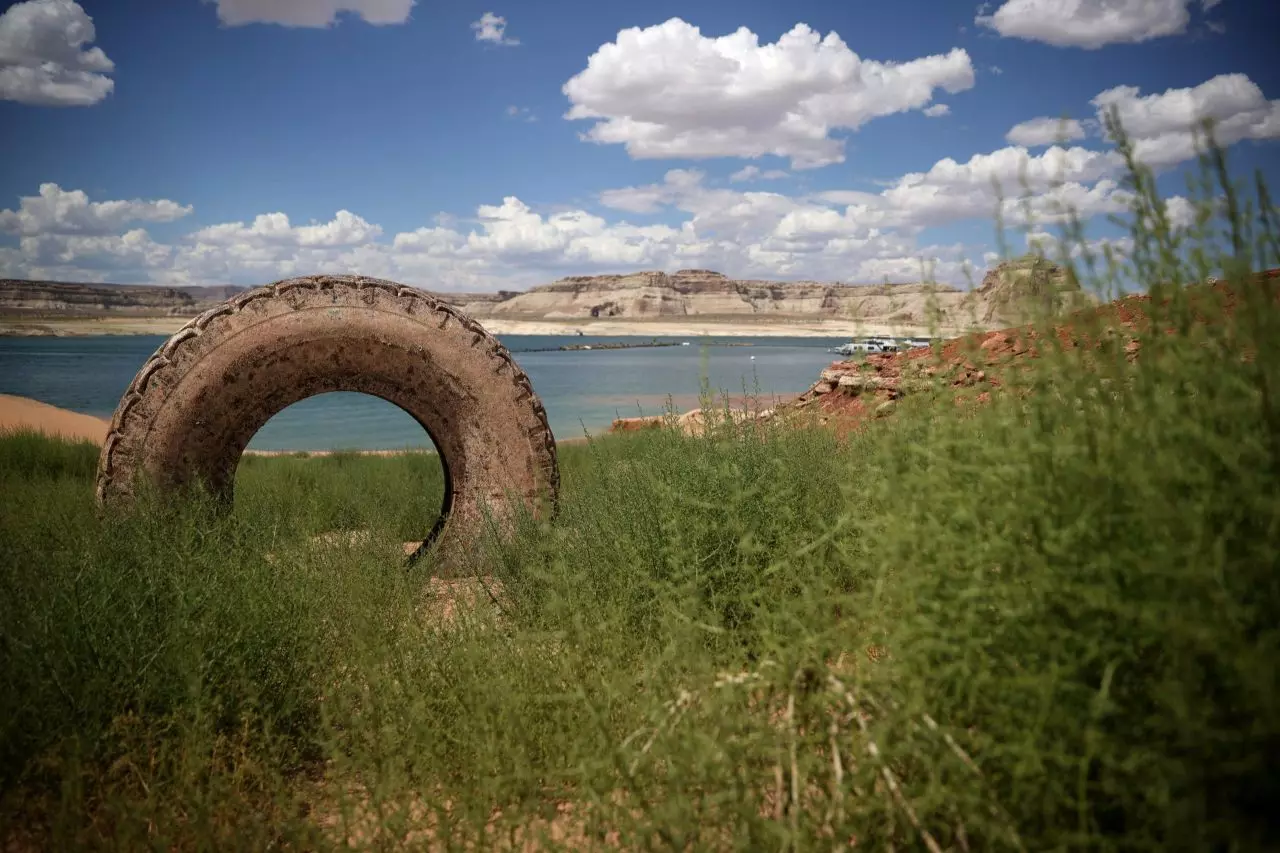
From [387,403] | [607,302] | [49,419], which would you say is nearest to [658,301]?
[607,302]

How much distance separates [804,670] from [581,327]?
5894 inches

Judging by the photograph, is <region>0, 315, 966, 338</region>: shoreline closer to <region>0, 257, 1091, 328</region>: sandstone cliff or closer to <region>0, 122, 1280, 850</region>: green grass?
<region>0, 257, 1091, 328</region>: sandstone cliff

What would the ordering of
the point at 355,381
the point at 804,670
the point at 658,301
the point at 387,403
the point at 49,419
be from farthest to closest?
the point at 658,301 < the point at 387,403 < the point at 49,419 < the point at 355,381 < the point at 804,670

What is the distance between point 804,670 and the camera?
2.53m

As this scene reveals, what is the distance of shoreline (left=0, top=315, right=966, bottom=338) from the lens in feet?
357

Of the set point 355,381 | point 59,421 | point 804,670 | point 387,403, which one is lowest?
point 387,403

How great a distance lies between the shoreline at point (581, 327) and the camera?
109 m

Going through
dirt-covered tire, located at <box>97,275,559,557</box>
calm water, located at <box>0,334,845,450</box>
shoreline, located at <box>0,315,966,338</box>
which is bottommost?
calm water, located at <box>0,334,845,450</box>

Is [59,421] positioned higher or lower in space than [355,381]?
lower

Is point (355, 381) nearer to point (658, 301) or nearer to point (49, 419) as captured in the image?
point (49, 419)

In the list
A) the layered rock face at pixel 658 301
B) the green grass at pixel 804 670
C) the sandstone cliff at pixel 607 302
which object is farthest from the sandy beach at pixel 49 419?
the layered rock face at pixel 658 301

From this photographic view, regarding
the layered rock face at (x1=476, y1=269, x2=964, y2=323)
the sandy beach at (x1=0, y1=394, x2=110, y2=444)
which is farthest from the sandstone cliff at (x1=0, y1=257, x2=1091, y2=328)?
the sandy beach at (x1=0, y1=394, x2=110, y2=444)

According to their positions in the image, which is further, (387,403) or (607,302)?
(607,302)

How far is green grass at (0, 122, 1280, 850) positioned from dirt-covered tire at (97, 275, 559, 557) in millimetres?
1246
